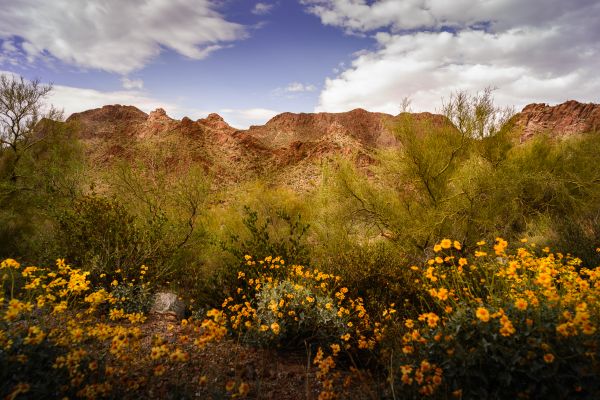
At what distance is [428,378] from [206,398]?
5.94 ft

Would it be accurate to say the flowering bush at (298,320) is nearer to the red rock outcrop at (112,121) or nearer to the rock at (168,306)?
the rock at (168,306)

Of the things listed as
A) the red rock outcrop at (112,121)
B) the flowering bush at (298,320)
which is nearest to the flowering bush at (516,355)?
the flowering bush at (298,320)

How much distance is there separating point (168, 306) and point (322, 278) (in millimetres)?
2672

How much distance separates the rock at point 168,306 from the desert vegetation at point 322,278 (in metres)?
0.18

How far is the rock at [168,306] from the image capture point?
17.5ft

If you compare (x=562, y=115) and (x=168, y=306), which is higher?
(x=562, y=115)

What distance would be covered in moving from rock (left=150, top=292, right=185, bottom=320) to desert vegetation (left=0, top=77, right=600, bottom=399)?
0.59 ft

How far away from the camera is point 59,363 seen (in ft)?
8.19

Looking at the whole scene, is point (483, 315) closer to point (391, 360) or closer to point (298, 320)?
point (391, 360)

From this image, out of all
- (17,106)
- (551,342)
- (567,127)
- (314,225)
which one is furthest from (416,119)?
(567,127)

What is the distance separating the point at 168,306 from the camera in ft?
17.9

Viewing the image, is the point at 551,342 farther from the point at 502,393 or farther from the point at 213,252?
the point at 213,252

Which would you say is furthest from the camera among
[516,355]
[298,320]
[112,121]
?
[112,121]

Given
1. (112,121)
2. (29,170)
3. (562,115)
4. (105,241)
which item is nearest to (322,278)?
(105,241)
